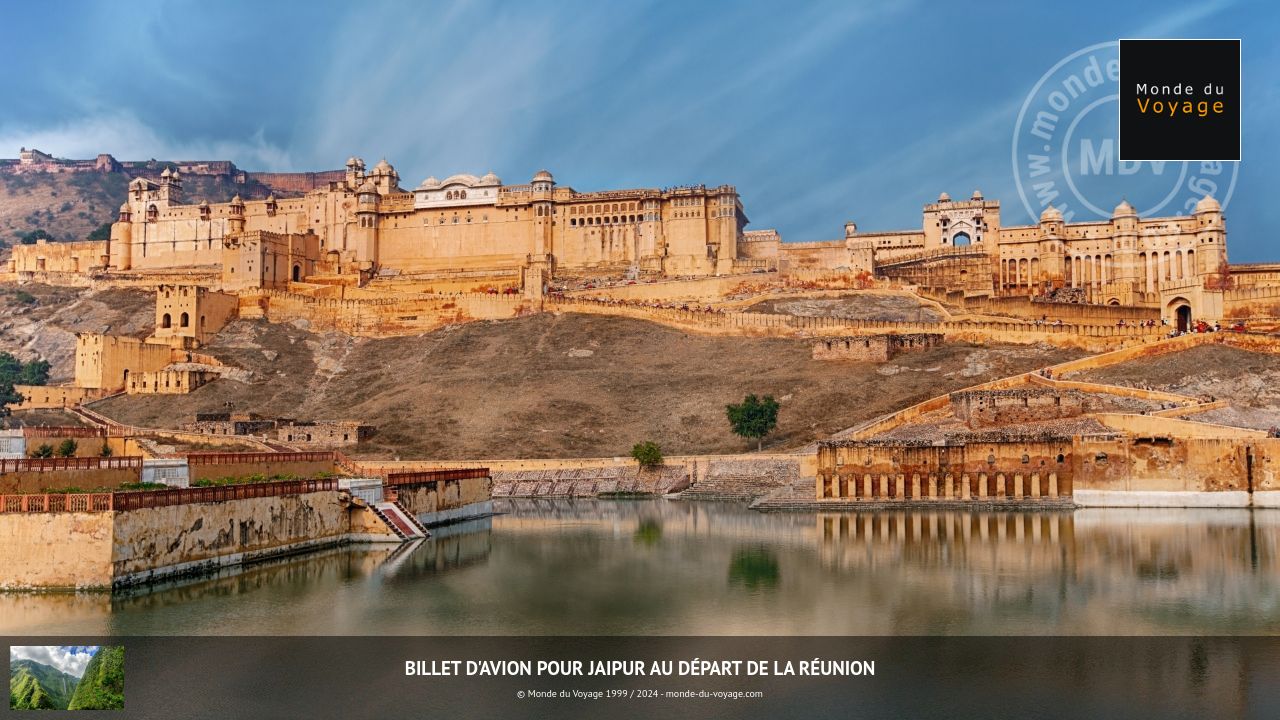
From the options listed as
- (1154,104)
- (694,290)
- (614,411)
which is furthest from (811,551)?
(694,290)

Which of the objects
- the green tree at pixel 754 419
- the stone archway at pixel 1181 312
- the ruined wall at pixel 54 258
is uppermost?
the ruined wall at pixel 54 258

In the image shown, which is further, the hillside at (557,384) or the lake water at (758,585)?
the hillside at (557,384)

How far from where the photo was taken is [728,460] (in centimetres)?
5288

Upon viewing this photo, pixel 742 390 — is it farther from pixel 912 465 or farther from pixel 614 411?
pixel 912 465

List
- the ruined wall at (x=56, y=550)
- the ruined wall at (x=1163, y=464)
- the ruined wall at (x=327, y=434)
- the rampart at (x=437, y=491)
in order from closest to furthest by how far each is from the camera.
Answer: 1. the ruined wall at (x=56, y=550)
2. the rampart at (x=437, y=491)
3. the ruined wall at (x=1163, y=464)
4. the ruined wall at (x=327, y=434)

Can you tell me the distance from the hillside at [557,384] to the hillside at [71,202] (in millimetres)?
113627

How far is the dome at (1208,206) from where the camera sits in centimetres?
8438

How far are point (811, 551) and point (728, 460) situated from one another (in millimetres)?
19634

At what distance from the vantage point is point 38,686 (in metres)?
17.8

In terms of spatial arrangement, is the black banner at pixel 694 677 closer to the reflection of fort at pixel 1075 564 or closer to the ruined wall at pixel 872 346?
the reflection of fort at pixel 1075 564

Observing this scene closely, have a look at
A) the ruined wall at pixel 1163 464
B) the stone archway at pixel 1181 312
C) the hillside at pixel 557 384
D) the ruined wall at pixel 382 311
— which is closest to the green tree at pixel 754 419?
the hillside at pixel 557 384

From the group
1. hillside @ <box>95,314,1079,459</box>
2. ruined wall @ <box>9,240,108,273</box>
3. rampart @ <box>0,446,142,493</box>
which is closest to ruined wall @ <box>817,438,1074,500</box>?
hillside @ <box>95,314,1079,459</box>

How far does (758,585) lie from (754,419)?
29615 mm

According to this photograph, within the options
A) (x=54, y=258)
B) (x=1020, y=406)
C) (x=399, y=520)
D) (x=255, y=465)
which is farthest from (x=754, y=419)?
(x=54, y=258)
